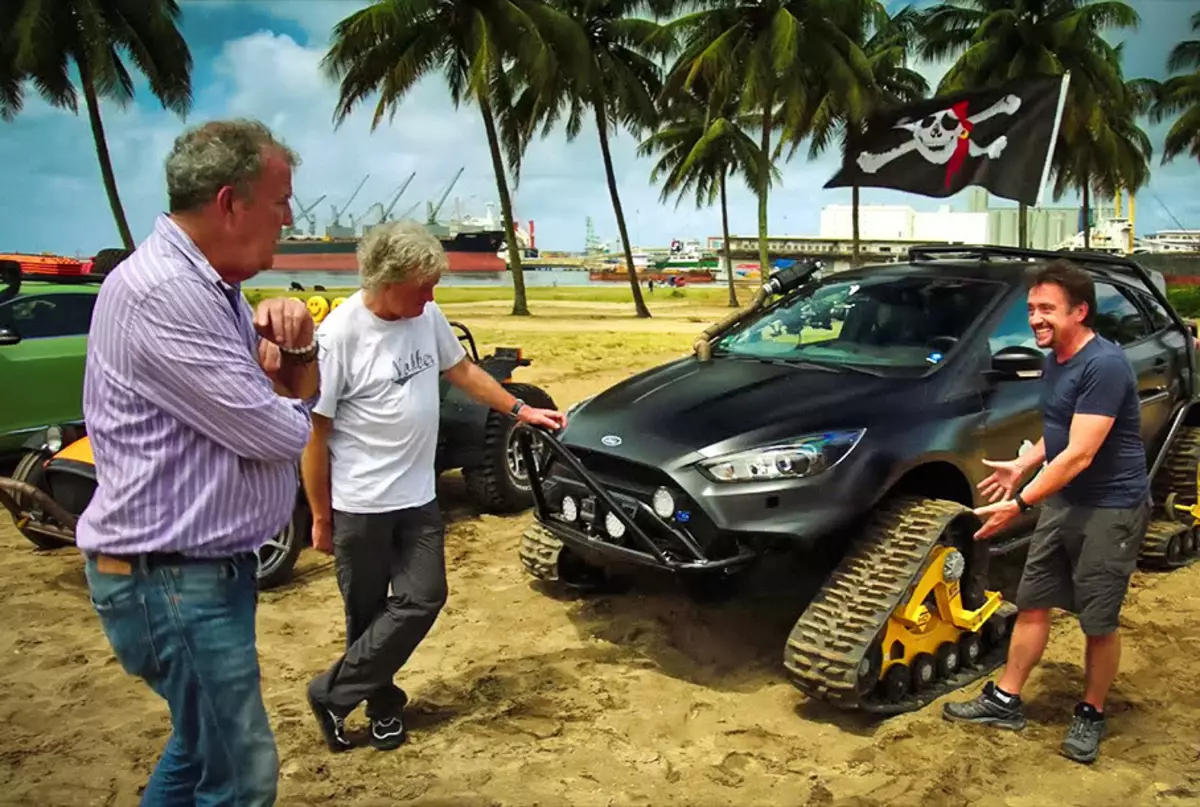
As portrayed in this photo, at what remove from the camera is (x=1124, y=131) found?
42.6 metres

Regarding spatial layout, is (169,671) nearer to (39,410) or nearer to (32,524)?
(32,524)

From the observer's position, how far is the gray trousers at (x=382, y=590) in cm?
340

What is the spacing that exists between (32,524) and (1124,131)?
4684 centimetres

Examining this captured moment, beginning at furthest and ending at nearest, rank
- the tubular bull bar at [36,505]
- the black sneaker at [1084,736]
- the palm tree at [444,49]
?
the palm tree at [444,49] → the tubular bull bar at [36,505] → the black sneaker at [1084,736]

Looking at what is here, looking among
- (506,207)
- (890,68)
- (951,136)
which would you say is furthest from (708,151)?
(951,136)

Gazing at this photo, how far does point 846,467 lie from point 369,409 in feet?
5.83

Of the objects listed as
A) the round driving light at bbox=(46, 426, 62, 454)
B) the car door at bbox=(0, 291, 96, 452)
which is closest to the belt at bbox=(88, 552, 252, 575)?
the round driving light at bbox=(46, 426, 62, 454)

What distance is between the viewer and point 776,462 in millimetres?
3740

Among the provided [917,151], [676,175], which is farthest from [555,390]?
[676,175]

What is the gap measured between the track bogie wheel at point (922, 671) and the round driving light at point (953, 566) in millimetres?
318

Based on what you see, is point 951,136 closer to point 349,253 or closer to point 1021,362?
point 1021,362

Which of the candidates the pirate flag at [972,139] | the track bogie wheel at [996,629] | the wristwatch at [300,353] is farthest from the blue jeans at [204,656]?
the pirate flag at [972,139]

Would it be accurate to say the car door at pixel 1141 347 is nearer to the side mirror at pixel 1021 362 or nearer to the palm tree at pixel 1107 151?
the side mirror at pixel 1021 362

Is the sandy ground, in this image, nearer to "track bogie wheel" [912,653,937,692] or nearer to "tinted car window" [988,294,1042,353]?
"track bogie wheel" [912,653,937,692]
